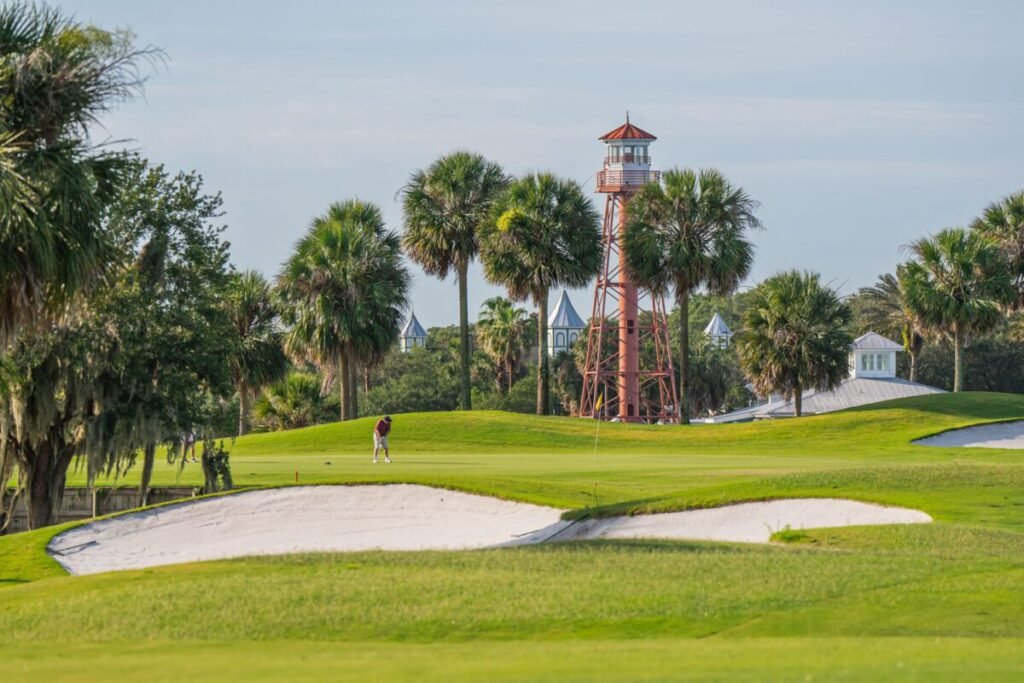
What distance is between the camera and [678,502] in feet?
90.0

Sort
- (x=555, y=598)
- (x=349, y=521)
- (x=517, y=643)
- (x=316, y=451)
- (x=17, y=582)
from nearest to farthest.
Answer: (x=517, y=643)
(x=555, y=598)
(x=17, y=582)
(x=349, y=521)
(x=316, y=451)

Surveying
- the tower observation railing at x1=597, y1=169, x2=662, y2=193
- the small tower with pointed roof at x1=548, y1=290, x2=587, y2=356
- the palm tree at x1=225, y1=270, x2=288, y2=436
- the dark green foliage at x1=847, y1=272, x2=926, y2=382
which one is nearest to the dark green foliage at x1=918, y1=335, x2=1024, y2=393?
the dark green foliage at x1=847, y1=272, x2=926, y2=382

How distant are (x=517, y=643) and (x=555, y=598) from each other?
188 cm

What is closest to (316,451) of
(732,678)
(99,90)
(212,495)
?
(212,495)

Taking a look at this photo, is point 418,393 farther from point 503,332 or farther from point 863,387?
point 863,387

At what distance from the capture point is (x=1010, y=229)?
7194cm

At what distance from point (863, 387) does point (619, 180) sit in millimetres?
24709

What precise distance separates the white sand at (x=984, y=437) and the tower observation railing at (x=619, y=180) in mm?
25756

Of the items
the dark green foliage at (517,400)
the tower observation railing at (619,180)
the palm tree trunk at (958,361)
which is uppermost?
the tower observation railing at (619,180)

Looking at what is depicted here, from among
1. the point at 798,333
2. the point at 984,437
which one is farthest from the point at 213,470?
the point at 798,333

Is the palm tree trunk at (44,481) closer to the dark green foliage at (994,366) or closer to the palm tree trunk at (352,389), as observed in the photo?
the palm tree trunk at (352,389)

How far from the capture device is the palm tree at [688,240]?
6372cm

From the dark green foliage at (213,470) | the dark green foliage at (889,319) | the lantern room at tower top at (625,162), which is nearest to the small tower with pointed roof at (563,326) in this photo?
the dark green foliage at (889,319)

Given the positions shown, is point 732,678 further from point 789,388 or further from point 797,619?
point 789,388
